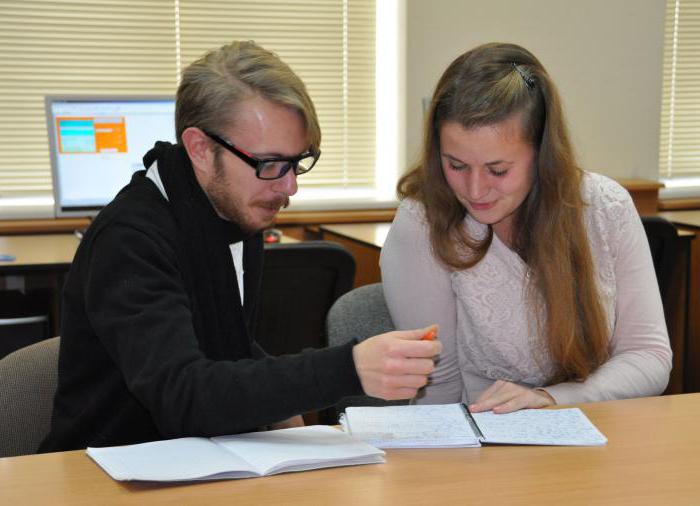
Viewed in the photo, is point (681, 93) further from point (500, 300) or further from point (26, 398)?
point (26, 398)

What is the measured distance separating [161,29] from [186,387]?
3.05m

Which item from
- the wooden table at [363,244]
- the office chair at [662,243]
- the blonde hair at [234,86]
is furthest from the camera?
the wooden table at [363,244]

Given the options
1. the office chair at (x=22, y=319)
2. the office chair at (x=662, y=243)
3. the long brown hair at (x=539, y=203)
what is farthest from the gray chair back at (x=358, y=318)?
the office chair at (x=22, y=319)

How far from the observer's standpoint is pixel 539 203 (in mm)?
1822

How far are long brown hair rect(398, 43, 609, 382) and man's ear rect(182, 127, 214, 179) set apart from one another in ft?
1.72

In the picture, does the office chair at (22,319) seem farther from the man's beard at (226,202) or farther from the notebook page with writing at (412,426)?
the notebook page with writing at (412,426)

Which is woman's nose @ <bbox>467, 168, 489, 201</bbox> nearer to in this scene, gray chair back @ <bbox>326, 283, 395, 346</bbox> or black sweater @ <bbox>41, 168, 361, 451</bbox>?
gray chair back @ <bbox>326, 283, 395, 346</bbox>

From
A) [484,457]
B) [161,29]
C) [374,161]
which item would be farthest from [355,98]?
[484,457]

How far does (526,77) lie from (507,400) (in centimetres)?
65

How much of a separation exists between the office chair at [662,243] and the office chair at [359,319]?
133 centimetres

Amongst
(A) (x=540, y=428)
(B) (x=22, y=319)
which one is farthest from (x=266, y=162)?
(B) (x=22, y=319)

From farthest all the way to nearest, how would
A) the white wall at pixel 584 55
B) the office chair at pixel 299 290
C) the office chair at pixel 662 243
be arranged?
the white wall at pixel 584 55
the office chair at pixel 662 243
the office chair at pixel 299 290

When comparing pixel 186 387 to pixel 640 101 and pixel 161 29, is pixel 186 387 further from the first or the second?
pixel 640 101

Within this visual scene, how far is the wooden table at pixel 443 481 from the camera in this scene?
1.11m
